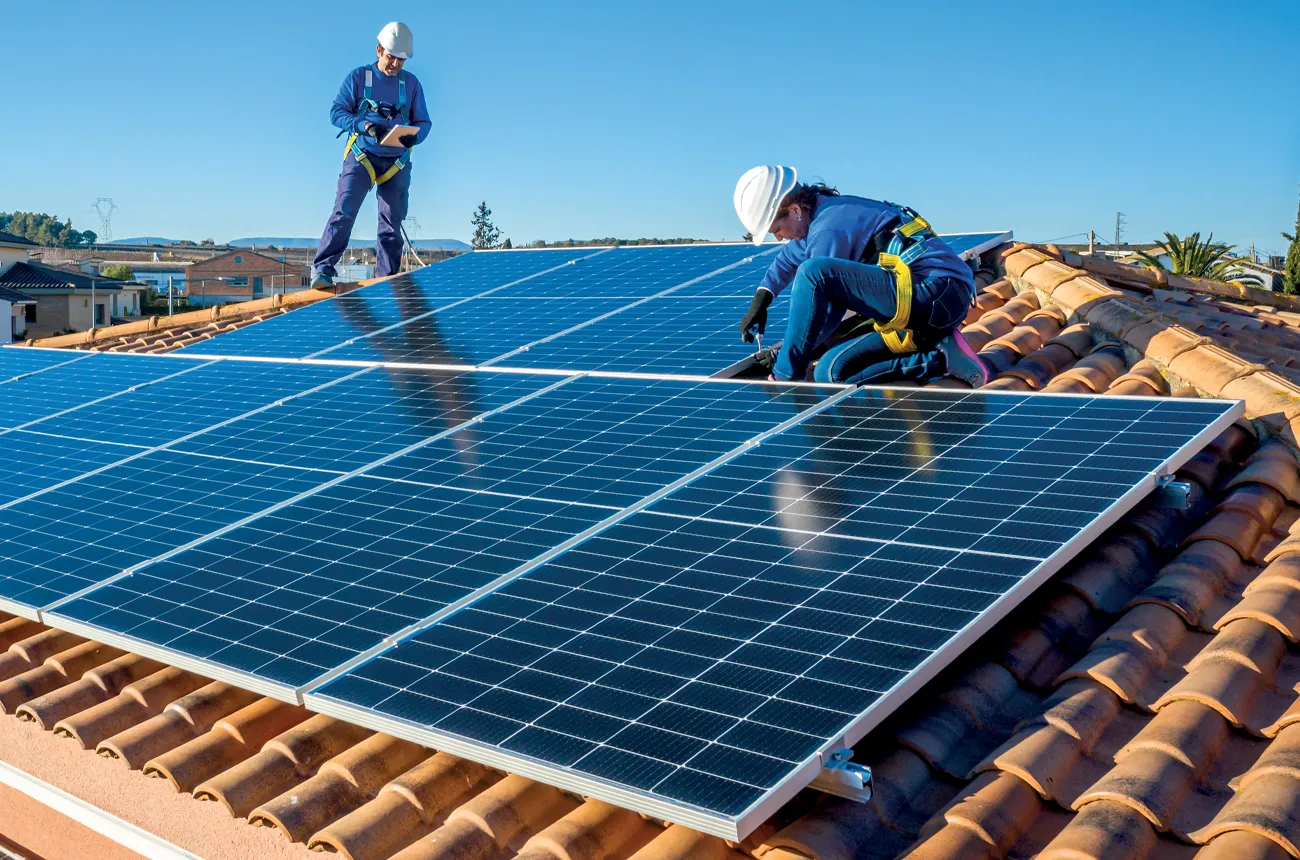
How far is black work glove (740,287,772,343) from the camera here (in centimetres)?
956

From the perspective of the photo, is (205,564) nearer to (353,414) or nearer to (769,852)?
(353,414)

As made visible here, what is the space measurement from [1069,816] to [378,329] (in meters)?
10.6

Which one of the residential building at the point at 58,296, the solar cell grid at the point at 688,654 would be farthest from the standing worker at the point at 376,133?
the residential building at the point at 58,296

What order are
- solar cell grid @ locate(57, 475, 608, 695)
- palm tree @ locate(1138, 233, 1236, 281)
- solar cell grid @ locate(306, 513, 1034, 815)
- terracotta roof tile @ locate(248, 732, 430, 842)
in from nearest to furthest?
solar cell grid @ locate(306, 513, 1034, 815) → terracotta roof tile @ locate(248, 732, 430, 842) → solar cell grid @ locate(57, 475, 608, 695) → palm tree @ locate(1138, 233, 1236, 281)

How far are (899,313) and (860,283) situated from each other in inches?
14.1

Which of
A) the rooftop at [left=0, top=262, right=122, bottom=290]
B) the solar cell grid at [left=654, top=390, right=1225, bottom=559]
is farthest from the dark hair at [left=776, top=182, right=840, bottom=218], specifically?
the rooftop at [left=0, top=262, right=122, bottom=290]

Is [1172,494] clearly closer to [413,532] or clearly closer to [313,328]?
[413,532]

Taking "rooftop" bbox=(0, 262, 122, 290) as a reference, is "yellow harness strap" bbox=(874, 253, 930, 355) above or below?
below

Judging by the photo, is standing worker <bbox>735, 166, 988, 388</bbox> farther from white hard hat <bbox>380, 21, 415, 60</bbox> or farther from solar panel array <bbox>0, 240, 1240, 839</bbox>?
white hard hat <bbox>380, 21, 415, 60</bbox>

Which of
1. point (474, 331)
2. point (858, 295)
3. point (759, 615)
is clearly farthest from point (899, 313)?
point (474, 331)

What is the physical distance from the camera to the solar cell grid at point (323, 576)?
18.8 ft

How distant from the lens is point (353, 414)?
9.66 meters

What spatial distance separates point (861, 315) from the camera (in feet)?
30.1

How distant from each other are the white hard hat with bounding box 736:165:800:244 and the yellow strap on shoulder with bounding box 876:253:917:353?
3.18 ft
